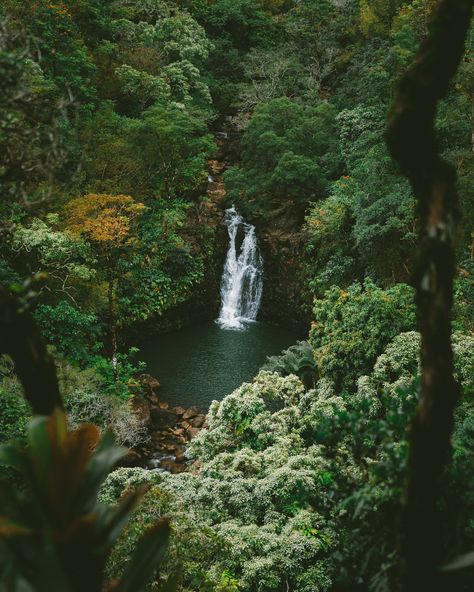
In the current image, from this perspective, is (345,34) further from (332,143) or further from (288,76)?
(332,143)

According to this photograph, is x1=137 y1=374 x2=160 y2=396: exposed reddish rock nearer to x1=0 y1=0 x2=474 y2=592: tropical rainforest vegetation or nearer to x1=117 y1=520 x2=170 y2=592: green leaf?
x1=0 y1=0 x2=474 y2=592: tropical rainforest vegetation

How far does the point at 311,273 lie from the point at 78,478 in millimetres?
16483

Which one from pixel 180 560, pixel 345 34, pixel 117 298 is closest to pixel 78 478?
pixel 180 560

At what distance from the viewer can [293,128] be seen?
1859cm

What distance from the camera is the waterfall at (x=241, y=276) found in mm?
19781

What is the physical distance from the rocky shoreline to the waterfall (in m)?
6.54

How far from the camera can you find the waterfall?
19781 millimetres

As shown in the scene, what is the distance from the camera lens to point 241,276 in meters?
19.8

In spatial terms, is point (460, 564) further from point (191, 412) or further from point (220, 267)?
point (220, 267)

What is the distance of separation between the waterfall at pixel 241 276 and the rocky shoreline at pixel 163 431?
654cm

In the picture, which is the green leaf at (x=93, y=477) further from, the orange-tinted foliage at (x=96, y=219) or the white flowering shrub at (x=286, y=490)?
the orange-tinted foliage at (x=96, y=219)

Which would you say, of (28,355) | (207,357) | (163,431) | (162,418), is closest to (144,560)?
(28,355)

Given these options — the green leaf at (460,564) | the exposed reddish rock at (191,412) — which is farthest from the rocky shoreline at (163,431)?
the green leaf at (460,564)

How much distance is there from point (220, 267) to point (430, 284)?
18312 mm
